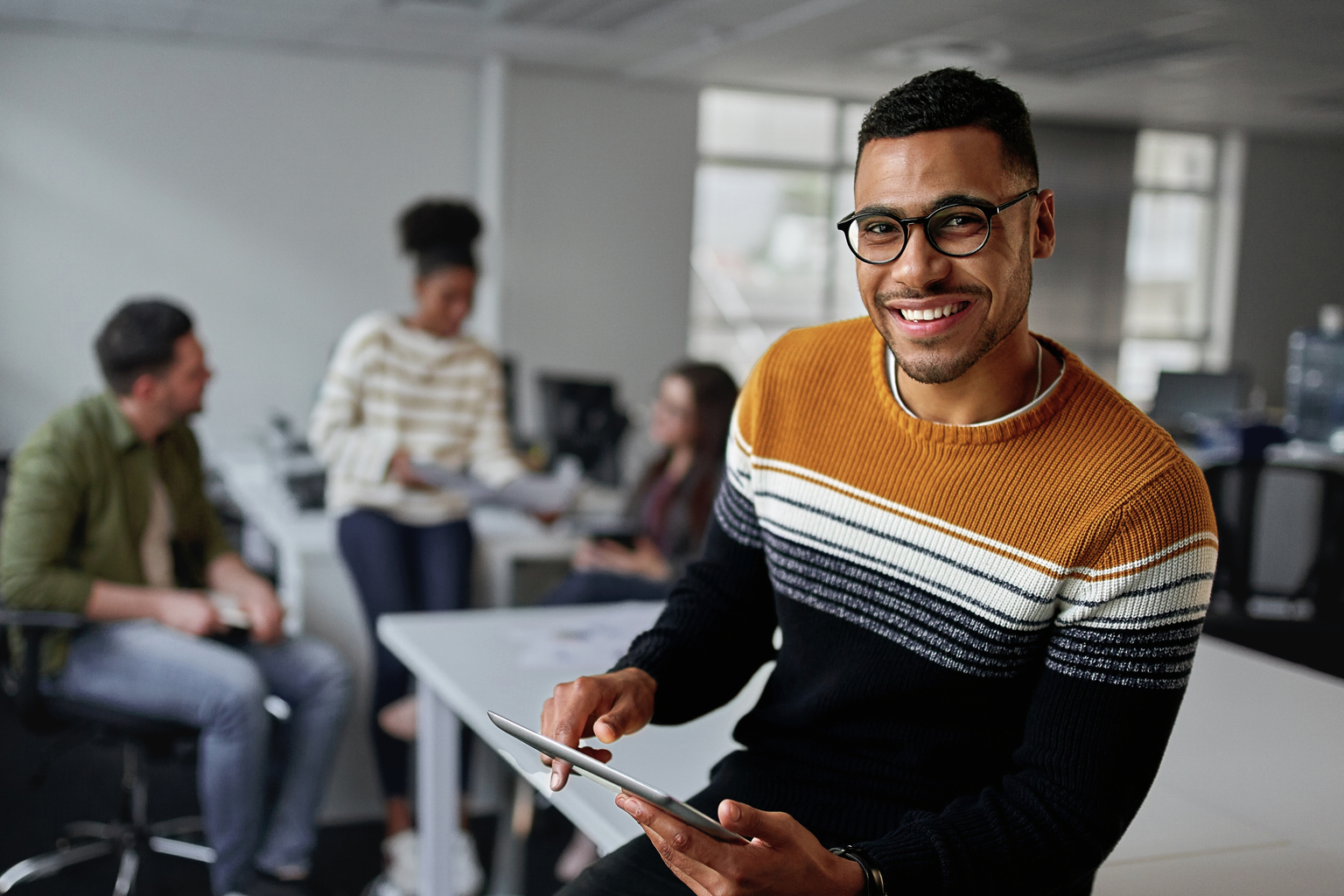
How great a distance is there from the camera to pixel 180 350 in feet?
8.83

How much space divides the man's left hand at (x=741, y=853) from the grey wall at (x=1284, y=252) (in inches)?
343

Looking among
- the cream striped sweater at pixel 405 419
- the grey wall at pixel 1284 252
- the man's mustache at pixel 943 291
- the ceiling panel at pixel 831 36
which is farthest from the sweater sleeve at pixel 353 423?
the grey wall at pixel 1284 252

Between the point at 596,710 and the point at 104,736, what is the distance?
182 centimetres

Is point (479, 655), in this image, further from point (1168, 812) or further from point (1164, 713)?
point (1164, 713)

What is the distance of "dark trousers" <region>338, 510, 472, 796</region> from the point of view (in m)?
3.00

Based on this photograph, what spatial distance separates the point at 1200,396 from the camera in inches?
278

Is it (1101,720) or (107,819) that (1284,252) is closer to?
(107,819)

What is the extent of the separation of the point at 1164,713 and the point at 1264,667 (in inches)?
48.4

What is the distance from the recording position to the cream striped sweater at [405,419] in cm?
309

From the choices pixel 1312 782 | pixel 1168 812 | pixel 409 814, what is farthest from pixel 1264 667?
pixel 409 814

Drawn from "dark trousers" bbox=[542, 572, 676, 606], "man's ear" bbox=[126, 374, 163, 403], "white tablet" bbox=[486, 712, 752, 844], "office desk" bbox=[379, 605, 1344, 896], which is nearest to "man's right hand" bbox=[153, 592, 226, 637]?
"man's ear" bbox=[126, 374, 163, 403]

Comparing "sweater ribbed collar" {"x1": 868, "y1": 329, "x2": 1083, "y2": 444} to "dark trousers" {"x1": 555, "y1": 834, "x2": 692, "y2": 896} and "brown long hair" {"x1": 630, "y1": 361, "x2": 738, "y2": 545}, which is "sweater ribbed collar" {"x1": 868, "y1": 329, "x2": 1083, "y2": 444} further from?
"brown long hair" {"x1": 630, "y1": 361, "x2": 738, "y2": 545}

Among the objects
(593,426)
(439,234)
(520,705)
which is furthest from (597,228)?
(520,705)

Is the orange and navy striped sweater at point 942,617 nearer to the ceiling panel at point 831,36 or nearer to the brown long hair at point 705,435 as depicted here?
the brown long hair at point 705,435
